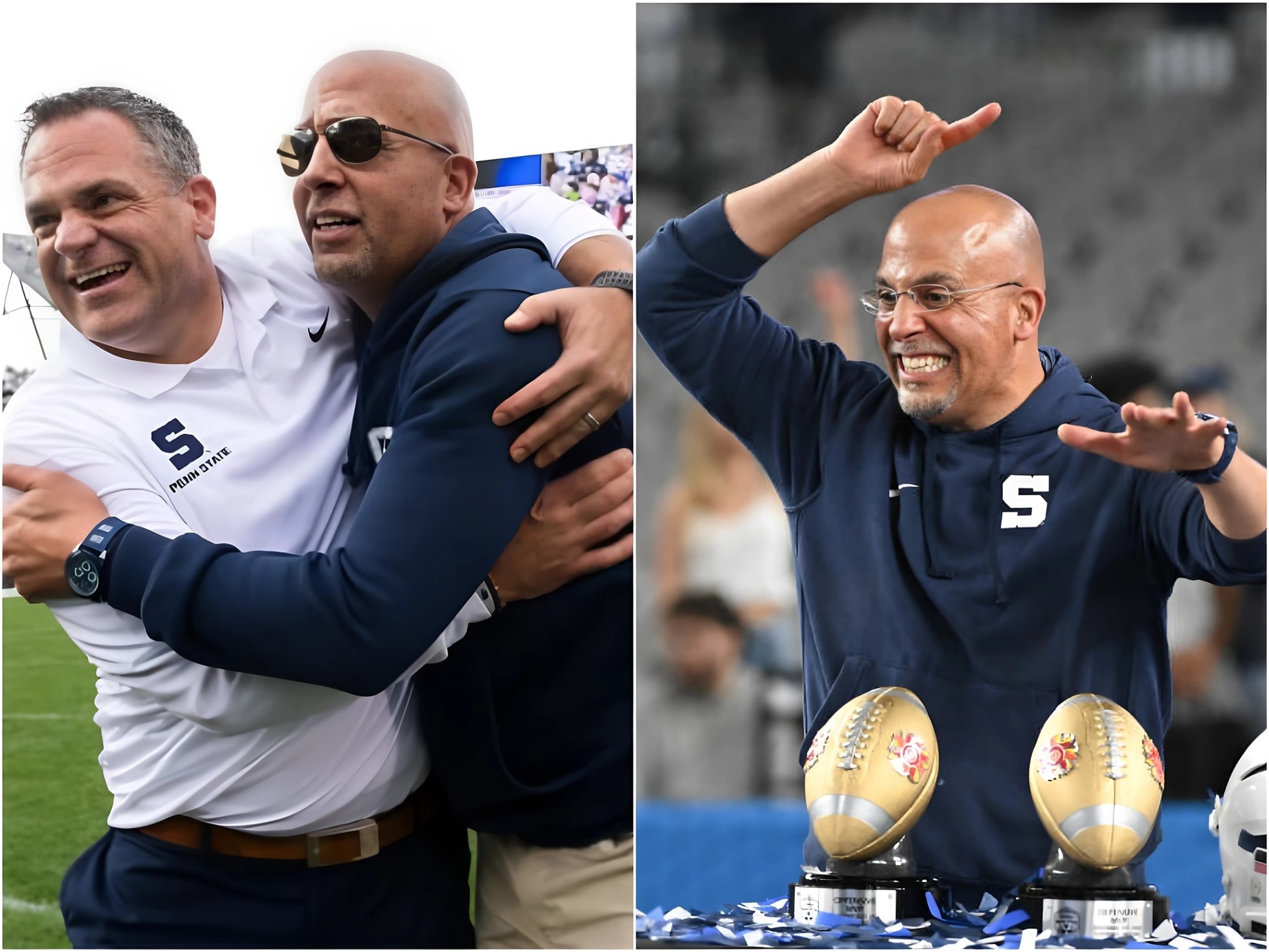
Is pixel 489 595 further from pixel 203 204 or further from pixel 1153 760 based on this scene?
pixel 1153 760

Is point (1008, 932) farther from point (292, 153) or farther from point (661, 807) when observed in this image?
point (292, 153)

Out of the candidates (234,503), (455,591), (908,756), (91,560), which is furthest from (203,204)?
(908,756)

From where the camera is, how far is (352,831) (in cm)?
252

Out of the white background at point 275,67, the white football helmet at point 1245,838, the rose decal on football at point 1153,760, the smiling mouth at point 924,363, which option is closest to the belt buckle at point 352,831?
the white background at point 275,67

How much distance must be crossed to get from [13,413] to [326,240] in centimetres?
65

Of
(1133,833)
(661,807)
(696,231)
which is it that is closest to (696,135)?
(696,231)

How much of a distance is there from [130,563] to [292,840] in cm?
57

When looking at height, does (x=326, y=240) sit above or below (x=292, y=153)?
below

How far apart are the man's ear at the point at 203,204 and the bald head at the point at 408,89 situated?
0.23 meters

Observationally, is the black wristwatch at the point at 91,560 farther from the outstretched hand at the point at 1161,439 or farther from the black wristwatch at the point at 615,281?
the outstretched hand at the point at 1161,439

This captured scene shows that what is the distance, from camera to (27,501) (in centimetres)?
253

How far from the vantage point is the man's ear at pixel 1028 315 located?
2.54 m

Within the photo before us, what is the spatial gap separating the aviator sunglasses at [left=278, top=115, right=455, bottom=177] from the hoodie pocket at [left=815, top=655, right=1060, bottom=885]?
1.36 m

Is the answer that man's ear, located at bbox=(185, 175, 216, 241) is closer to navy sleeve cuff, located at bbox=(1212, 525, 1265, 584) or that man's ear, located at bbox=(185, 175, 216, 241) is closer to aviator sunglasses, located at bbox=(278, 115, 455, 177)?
aviator sunglasses, located at bbox=(278, 115, 455, 177)
